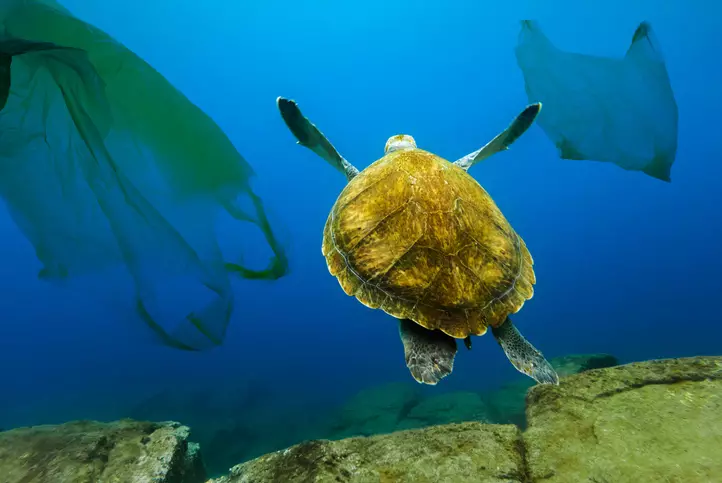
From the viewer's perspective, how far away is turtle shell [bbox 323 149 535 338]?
6.49 ft

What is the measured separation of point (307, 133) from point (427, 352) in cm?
240

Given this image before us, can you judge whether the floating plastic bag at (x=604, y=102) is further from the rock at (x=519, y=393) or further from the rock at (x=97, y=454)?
the rock at (x=97, y=454)


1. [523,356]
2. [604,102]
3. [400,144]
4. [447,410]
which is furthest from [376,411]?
[604,102]

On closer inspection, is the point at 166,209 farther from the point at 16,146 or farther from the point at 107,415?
the point at 107,415

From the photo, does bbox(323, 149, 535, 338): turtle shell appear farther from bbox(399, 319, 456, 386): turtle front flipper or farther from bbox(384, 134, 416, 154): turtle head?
bbox(384, 134, 416, 154): turtle head

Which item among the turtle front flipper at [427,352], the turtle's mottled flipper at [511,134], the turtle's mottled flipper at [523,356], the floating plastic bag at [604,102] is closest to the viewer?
the turtle front flipper at [427,352]

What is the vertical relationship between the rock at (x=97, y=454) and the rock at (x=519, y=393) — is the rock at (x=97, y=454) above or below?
above

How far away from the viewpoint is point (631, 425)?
1.91 m

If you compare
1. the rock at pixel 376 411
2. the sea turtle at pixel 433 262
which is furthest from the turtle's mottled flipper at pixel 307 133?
the rock at pixel 376 411

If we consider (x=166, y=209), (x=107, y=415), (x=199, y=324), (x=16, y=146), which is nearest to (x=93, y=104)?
(x=16, y=146)

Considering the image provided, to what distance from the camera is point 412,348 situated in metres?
2.07

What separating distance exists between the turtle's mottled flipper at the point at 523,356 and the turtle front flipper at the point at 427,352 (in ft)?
1.25

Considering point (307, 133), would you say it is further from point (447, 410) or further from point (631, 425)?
point (447, 410)

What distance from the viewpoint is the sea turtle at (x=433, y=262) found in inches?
77.7
